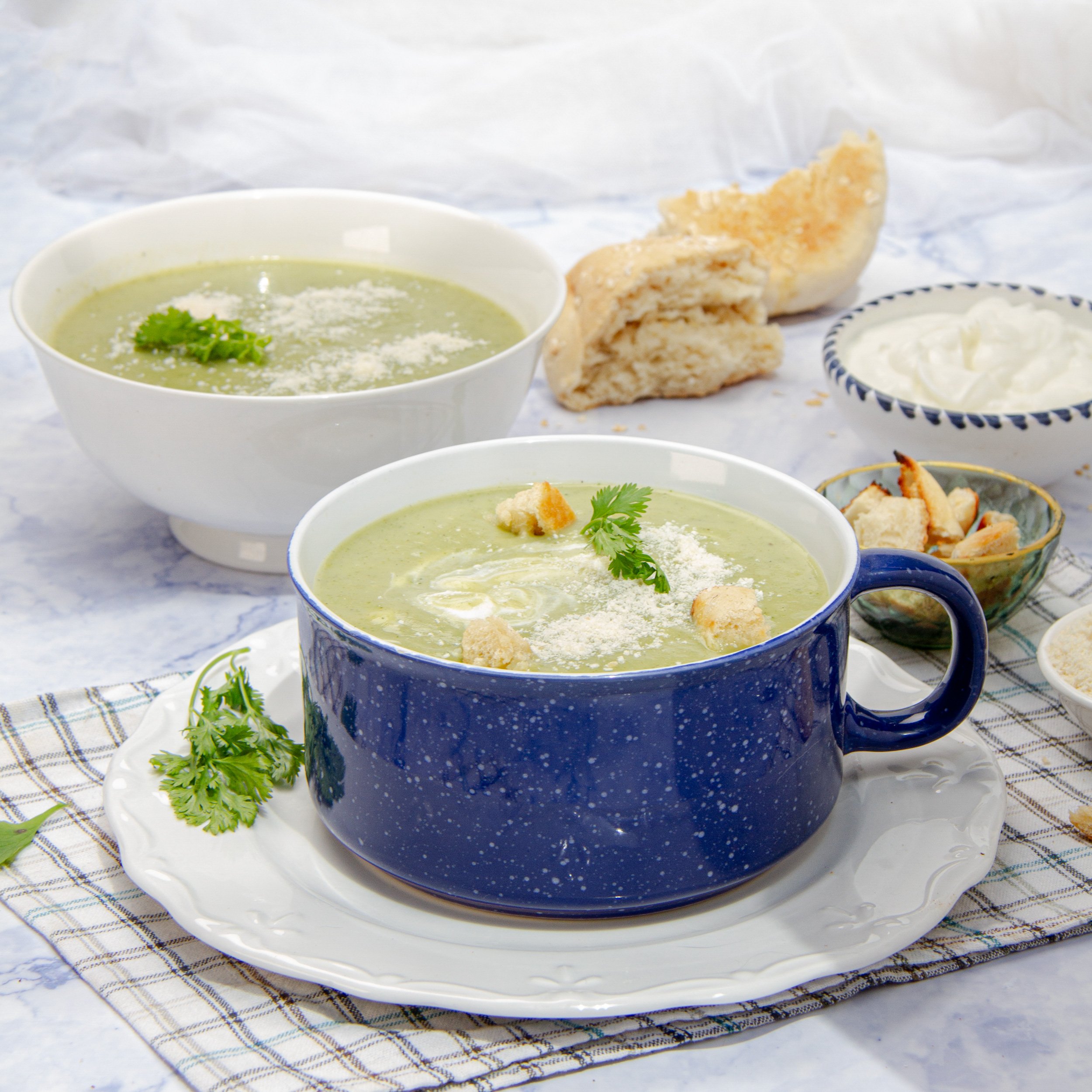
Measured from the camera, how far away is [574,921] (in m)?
1.42

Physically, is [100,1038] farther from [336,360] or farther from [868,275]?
[868,275]

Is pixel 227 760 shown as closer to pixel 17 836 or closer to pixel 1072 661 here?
pixel 17 836

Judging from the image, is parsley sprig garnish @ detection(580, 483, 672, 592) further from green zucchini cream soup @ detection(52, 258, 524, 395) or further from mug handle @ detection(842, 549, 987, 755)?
green zucchini cream soup @ detection(52, 258, 524, 395)

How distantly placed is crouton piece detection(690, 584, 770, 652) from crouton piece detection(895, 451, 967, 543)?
2.41 ft

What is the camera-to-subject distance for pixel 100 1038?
1.43 m

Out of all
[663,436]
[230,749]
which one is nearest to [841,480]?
[663,436]

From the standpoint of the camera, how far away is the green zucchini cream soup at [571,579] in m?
1.43

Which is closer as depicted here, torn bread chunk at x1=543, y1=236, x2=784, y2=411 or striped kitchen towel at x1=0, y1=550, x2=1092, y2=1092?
striped kitchen towel at x1=0, y1=550, x2=1092, y2=1092

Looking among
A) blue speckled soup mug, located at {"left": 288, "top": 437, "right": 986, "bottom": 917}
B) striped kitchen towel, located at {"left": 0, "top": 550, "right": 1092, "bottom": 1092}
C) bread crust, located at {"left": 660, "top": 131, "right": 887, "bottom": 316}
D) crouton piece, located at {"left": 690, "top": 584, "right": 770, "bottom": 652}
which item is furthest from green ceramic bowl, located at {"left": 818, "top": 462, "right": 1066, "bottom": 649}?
bread crust, located at {"left": 660, "top": 131, "right": 887, "bottom": 316}

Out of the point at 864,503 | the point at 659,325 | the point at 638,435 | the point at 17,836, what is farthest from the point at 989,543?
the point at 17,836

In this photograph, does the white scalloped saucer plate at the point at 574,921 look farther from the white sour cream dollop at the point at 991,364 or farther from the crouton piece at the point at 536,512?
the white sour cream dollop at the point at 991,364

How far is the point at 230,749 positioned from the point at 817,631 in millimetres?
687

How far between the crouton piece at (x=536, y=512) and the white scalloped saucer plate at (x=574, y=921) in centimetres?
40

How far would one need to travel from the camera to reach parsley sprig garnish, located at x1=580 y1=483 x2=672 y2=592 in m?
1.55
